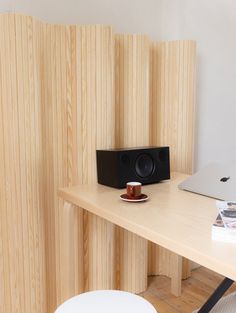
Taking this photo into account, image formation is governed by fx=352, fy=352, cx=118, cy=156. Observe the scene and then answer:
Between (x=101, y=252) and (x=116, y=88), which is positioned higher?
(x=116, y=88)

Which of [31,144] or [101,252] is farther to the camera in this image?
[101,252]

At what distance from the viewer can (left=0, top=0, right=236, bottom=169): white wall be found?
2340 millimetres

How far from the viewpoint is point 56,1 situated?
2.07m

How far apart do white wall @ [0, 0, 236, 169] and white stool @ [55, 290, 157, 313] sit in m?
1.62

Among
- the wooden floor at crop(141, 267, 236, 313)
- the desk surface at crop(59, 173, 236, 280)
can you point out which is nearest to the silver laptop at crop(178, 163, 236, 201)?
the desk surface at crop(59, 173, 236, 280)

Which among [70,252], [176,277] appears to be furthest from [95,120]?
[176,277]

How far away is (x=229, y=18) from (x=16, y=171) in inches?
80.9

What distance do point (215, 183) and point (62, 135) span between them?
2.88ft

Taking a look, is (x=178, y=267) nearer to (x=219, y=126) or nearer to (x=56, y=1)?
(x=219, y=126)

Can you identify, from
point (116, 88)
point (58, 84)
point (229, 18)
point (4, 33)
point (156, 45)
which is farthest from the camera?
point (229, 18)

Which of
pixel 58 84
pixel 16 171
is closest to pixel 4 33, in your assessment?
pixel 58 84

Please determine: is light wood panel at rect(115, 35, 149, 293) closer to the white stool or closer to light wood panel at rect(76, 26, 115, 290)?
light wood panel at rect(76, 26, 115, 290)

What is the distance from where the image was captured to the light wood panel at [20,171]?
1.72 metres

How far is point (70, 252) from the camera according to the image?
1.79m
